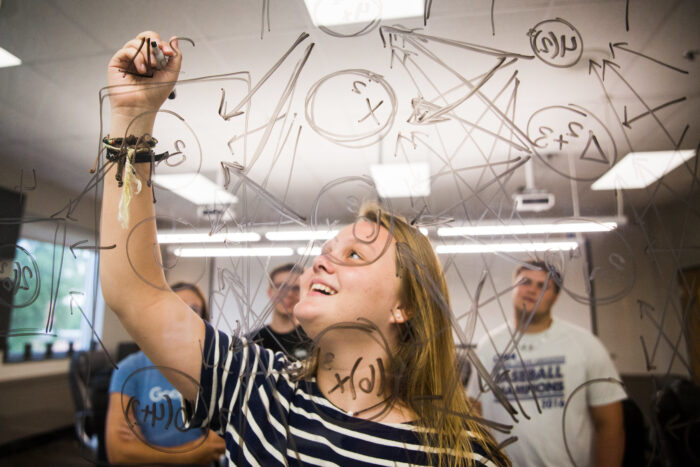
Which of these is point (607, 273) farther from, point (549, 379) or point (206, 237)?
point (206, 237)

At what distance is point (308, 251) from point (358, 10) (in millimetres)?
289

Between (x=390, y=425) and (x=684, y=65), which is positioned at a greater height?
(x=684, y=65)

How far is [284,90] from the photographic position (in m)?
0.46

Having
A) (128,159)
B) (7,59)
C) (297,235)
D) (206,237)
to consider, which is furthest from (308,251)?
(7,59)

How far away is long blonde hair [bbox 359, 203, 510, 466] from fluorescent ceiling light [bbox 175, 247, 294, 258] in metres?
0.14

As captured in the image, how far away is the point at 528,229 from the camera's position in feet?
1.36

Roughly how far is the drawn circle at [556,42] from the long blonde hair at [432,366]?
10.0 inches

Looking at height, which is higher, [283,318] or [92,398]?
[283,318]

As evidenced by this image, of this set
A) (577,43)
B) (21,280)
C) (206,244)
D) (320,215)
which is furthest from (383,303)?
(21,280)

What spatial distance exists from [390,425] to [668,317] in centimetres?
30

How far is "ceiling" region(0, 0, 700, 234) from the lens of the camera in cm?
41

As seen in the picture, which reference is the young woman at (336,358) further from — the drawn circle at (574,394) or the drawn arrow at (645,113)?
the drawn arrow at (645,113)

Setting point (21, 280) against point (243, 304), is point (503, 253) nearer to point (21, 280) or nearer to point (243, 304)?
point (243, 304)

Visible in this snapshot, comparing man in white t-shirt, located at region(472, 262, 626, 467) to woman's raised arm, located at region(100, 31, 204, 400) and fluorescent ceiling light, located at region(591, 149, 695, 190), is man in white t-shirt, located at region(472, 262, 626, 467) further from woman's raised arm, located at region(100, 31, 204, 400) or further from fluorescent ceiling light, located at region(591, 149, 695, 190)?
woman's raised arm, located at region(100, 31, 204, 400)
